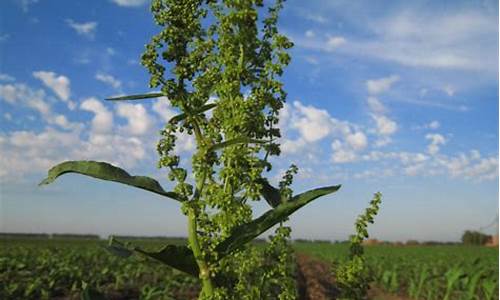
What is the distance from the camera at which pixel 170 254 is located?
2.41 metres

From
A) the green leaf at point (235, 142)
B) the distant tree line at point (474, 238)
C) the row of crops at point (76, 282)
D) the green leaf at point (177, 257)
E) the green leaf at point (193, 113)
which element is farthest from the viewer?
the distant tree line at point (474, 238)

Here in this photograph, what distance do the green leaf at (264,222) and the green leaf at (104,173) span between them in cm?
37

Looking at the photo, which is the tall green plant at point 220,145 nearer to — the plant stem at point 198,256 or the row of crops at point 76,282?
the plant stem at point 198,256

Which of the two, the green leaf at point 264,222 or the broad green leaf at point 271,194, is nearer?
the green leaf at point 264,222

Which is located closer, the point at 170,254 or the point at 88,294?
the point at 170,254

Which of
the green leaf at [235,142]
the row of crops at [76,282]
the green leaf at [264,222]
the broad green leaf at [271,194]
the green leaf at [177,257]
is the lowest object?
the row of crops at [76,282]

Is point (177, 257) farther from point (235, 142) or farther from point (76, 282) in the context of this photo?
point (76, 282)

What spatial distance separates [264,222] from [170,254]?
0.43 metres

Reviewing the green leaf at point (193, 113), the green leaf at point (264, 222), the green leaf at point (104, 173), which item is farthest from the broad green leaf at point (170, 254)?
the green leaf at point (193, 113)

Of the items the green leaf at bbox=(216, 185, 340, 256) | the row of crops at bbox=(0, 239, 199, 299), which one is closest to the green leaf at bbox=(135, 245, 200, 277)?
the green leaf at bbox=(216, 185, 340, 256)

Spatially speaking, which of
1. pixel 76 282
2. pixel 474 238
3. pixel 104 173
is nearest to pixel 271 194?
pixel 104 173

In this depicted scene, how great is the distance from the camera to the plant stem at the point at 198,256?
2.38 meters

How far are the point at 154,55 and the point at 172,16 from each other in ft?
0.66

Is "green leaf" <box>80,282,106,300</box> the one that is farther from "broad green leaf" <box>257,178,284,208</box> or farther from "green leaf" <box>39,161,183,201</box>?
"broad green leaf" <box>257,178,284,208</box>
